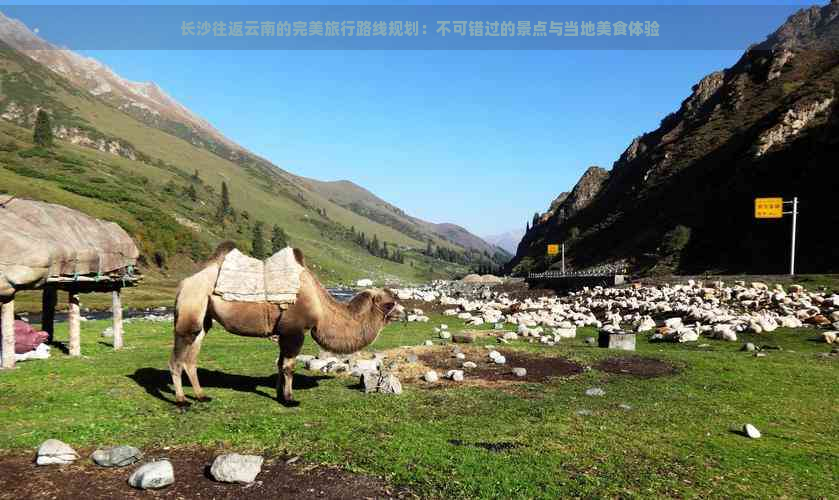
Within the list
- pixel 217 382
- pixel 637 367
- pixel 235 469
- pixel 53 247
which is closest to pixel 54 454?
pixel 235 469

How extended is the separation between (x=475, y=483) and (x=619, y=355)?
14334mm

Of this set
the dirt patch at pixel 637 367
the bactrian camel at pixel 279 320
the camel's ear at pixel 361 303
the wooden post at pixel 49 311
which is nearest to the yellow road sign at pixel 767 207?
the dirt patch at pixel 637 367

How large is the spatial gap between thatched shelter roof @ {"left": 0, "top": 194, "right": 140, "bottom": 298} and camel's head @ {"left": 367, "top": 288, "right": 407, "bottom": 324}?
919 cm

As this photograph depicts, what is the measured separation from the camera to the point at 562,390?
13617 mm

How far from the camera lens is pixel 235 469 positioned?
7277 millimetres

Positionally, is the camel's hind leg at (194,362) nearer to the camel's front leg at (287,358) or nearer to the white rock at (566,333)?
the camel's front leg at (287,358)

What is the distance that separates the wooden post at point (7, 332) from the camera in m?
13.5

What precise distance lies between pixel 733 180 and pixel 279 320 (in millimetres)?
90972

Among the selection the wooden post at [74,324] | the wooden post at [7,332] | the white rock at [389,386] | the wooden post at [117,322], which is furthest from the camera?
the wooden post at [117,322]

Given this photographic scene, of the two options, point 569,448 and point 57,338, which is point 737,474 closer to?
point 569,448

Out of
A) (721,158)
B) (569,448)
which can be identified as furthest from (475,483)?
(721,158)

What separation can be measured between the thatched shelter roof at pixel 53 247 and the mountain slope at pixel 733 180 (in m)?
66.6

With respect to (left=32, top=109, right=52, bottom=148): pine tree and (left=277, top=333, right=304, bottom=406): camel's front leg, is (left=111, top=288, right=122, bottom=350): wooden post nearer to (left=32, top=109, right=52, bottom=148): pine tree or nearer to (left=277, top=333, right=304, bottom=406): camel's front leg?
(left=277, top=333, right=304, bottom=406): camel's front leg

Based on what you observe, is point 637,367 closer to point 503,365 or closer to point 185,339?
point 503,365
